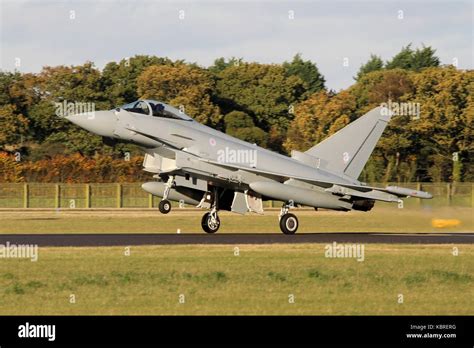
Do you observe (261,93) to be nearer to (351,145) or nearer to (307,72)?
(307,72)

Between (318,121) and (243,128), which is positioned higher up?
(318,121)

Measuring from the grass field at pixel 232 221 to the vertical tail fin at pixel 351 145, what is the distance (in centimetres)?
235

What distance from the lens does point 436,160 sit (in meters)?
60.3

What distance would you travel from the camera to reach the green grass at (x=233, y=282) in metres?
15.5

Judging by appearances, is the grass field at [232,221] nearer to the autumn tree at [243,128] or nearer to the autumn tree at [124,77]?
the autumn tree at [243,128]

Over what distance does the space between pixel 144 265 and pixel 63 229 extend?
44.8ft

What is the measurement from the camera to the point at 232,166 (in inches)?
1107

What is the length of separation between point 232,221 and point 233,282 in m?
20.1

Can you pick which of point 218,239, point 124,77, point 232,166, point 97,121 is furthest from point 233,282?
point 124,77

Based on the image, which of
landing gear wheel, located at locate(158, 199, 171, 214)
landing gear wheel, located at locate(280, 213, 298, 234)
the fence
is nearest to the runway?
landing gear wheel, located at locate(280, 213, 298, 234)

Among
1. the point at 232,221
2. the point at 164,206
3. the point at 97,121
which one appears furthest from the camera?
the point at 232,221
